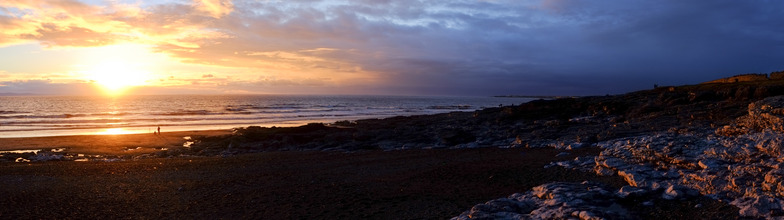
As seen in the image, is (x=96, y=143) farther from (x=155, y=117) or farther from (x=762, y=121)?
(x=155, y=117)

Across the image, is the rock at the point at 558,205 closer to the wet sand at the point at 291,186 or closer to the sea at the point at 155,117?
the wet sand at the point at 291,186

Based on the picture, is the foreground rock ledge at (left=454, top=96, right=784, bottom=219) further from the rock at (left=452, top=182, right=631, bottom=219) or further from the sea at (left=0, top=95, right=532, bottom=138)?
the sea at (left=0, top=95, right=532, bottom=138)

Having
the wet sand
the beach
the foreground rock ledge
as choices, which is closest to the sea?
the beach

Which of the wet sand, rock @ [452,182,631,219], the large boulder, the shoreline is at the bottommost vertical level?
the shoreline

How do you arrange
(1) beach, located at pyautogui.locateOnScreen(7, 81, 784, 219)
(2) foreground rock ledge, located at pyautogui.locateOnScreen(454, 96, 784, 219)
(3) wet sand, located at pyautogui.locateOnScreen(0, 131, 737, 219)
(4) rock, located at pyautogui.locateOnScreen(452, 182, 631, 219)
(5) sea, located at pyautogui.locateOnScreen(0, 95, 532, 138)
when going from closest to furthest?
(4) rock, located at pyautogui.locateOnScreen(452, 182, 631, 219), (2) foreground rock ledge, located at pyautogui.locateOnScreen(454, 96, 784, 219), (1) beach, located at pyautogui.locateOnScreen(7, 81, 784, 219), (3) wet sand, located at pyautogui.locateOnScreen(0, 131, 737, 219), (5) sea, located at pyautogui.locateOnScreen(0, 95, 532, 138)

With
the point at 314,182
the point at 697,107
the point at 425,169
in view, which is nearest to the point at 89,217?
the point at 314,182

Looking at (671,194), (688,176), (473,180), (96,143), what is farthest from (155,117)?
(671,194)

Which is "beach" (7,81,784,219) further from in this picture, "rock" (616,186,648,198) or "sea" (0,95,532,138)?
"sea" (0,95,532,138)

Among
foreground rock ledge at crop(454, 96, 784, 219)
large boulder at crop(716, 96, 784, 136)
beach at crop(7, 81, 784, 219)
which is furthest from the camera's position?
large boulder at crop(716, 96, 784, 136)

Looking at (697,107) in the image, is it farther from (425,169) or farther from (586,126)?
(425,169)

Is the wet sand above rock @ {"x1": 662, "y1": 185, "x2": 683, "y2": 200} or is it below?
below

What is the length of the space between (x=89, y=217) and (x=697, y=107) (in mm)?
26453

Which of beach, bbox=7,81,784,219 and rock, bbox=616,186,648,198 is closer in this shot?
beach, bbox=7,81,784,219

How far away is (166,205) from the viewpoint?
11141 millimetres
